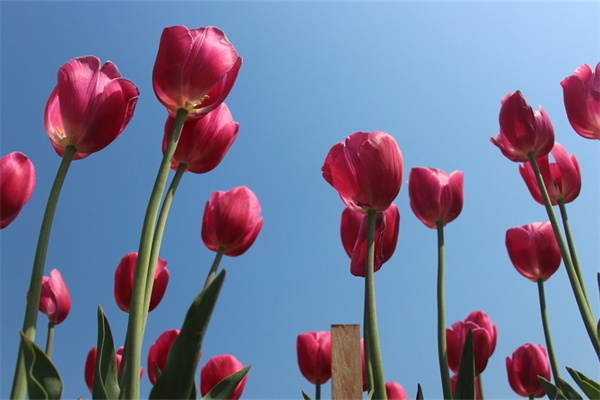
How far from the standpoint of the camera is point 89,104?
3.64ft

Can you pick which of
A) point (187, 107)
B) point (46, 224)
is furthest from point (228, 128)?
point (46, 224)

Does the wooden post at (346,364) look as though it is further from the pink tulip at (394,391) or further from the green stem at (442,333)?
the pink tulip at (394,391)

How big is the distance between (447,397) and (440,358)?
0.34ft

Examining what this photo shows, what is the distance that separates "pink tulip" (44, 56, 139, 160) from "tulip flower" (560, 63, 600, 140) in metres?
1.51

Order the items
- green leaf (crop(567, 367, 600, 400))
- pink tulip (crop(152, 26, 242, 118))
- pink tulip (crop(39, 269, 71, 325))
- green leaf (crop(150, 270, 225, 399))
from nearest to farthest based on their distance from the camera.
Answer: green leaf (crop(150, 270, 225, 399)) < pink tulip (crop(152, 26, 242, 118)) < green leaf (crop(567, 367, 600, 400)) < pink tulip (crop(39, 269, 71, 325))

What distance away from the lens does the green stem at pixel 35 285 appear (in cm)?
88

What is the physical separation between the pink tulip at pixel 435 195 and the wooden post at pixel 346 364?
31.8 inches

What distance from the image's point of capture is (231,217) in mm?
1660

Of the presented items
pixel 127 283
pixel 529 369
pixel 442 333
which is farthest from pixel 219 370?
pixel 529 369

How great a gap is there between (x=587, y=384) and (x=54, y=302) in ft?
6.36

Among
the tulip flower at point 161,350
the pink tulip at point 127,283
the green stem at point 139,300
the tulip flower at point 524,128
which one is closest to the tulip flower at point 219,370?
the tulip flower at point 161,350

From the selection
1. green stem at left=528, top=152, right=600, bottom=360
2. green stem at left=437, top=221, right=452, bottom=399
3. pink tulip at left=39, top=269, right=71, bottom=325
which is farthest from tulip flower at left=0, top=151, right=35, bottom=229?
green stem at left=528, top=152, right=600, bottom=360

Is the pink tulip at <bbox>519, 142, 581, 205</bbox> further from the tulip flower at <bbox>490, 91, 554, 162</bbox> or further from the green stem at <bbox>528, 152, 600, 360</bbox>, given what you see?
A: the green stem at <bbox>528, 152, 600, 360</bbox>

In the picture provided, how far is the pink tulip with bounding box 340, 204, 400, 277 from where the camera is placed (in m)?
1.46
